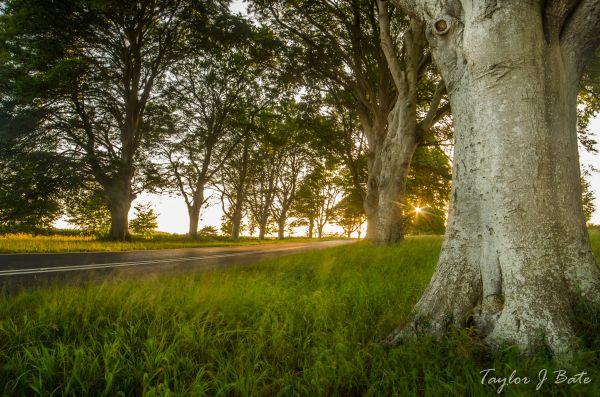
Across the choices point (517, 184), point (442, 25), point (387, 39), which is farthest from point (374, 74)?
point (517, 184)

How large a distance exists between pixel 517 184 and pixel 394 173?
7.42 m

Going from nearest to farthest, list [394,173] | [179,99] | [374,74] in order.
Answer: [394,173]
[374,74]
[179,99]

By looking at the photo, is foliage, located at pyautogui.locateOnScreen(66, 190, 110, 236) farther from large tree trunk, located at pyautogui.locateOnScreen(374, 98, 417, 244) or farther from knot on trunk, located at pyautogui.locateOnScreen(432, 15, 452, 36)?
knot on trunk, located at pyautogui.locateOnScreen(432, 15, 452, 36)

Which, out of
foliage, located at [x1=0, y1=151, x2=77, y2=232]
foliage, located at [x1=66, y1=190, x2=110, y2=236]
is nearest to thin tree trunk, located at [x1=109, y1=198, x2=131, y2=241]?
foliage, located at [x1=66, y1=190, x2=110, y2=236]

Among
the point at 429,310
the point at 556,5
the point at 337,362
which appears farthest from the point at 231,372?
the point at 556,5

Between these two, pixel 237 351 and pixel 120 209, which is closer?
pixel 237 351

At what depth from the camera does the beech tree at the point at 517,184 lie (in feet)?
6.88

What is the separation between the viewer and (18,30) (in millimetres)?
12453

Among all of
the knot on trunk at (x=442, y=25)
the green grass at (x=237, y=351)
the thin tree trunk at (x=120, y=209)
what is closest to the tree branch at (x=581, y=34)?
the knot on trunk at (x=442, y=25)

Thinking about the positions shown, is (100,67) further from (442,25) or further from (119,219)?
(442,25)

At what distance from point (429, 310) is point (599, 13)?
2.94 m

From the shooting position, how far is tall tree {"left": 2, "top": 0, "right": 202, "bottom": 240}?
1255 centimetres

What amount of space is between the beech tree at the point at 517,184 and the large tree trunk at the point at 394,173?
621 centimetres

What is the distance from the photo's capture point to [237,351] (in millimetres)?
2186
